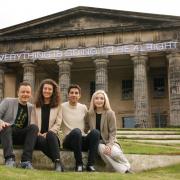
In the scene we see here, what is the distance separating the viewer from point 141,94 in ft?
115

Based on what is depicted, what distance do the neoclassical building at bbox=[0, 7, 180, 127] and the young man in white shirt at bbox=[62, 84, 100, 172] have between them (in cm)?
2446

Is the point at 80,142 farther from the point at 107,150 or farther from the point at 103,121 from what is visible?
the point at 103,121

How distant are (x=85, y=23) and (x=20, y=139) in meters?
29.8

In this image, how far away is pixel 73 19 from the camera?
38.8 meters

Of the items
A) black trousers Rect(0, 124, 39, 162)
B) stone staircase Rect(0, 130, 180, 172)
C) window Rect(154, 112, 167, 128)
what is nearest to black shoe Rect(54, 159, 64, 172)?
black trousers Rect(0, 124, 39, 162)

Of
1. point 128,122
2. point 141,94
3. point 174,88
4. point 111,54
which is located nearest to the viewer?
point 174,88

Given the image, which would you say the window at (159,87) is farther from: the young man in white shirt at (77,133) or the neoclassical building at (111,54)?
the young man in white shirt at (77,133)

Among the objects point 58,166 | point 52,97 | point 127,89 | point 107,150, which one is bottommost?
point 58,166

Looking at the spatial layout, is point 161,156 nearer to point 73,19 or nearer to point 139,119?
point 139,119

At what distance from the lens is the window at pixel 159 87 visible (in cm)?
4241

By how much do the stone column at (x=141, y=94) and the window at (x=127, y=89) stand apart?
25.4ft

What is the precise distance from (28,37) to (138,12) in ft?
34.6

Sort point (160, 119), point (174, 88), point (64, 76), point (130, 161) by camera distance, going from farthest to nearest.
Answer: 1. point (160, 119)
2. point (64, 76)
3. point (174, 88)
4. point (130, 161)

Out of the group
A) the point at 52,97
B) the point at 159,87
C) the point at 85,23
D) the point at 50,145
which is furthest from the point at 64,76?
the point at 50,145
